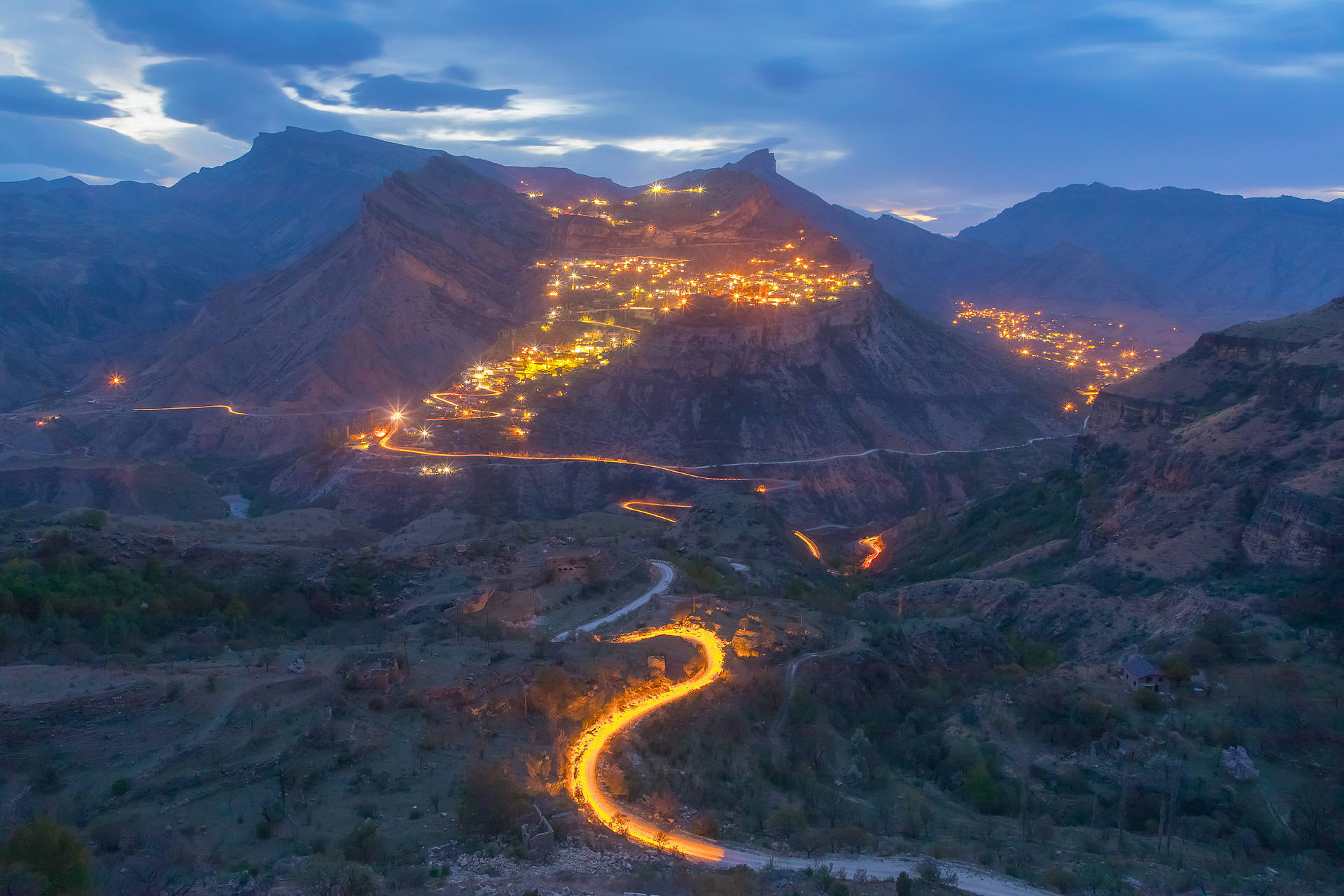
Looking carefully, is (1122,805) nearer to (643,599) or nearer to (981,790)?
(981,790)

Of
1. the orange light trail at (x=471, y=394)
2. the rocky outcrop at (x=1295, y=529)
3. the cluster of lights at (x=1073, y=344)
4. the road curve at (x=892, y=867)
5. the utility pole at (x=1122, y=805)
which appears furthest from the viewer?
the cluster of lights at (x=1073, y=344)

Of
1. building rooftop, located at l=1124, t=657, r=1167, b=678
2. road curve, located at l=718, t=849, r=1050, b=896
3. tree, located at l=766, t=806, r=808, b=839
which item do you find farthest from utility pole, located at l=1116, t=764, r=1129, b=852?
tree, located at l=766, t=806, r=808, b=839

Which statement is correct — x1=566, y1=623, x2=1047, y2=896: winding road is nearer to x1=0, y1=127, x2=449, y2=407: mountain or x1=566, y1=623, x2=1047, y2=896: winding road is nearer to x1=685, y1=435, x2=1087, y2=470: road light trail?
x1=685, y1=435, x2=1087, y2=470: road light trail

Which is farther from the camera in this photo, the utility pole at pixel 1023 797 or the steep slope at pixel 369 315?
the steep slope at pixel 369 315

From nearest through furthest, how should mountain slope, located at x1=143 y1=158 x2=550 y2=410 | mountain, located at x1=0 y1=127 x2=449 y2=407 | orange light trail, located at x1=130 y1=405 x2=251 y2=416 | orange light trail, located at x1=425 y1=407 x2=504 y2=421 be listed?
orange light trail, located at x1=425 y1=407 x2=504 y2=421, orange light trail, located at x1=130 y1=405 x2=251 y2=416, mountain slope, located at x1=143 y1=158 x2=550 y2=410, mountain, located at x1=0 y1=127 x2=449 y2=407

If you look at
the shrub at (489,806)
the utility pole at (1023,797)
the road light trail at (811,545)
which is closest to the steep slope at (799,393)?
the road light trail at (811,545)

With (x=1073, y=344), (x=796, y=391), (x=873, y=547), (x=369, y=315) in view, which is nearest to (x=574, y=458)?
(x=796, y=391)

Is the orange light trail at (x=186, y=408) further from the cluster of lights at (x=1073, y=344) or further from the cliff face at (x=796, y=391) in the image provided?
the cluster of lights at (x=1073, y=344)
